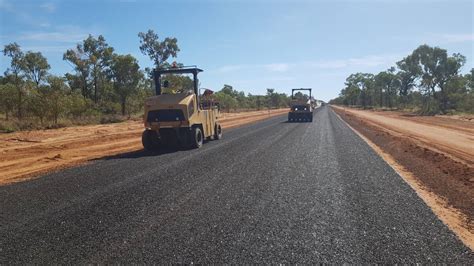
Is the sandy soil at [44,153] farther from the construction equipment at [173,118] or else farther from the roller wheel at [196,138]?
the roller wheel at [196,138]

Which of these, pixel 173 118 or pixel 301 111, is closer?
pixel 173 118

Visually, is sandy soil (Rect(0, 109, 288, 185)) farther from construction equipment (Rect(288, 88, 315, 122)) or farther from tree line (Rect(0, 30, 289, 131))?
construction equipment (Rect(288, 88, 315, 122))

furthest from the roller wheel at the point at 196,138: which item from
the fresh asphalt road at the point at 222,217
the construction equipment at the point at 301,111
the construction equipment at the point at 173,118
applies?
the construction equipment at the point at 301,111

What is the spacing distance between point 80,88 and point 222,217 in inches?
1448

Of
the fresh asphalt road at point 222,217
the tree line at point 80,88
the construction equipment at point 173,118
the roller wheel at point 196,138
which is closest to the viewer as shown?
the fresh asphalt road at point 222,217

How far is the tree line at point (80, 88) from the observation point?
2652 cm

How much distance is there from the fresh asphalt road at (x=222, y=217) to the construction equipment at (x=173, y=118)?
4300 mm

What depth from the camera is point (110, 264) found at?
4.27 metres

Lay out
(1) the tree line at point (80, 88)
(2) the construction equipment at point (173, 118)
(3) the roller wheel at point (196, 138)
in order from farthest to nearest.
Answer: (1) the tree line at point (80, 88) < (3) the roller wheel at point (196, 138) < (2) the construction equipment at point (173, 118)

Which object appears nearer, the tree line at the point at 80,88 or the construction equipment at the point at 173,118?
the construction equipment at the point at 173,118

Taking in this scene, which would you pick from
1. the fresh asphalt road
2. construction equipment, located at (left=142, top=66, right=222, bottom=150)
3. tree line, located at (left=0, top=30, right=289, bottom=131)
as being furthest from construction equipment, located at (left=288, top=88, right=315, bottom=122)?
the fresh asphalt road

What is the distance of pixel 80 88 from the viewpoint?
38.8 m

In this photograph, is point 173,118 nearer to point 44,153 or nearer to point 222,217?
point 44,153

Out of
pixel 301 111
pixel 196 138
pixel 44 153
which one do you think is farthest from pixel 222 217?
pixel 301 111
